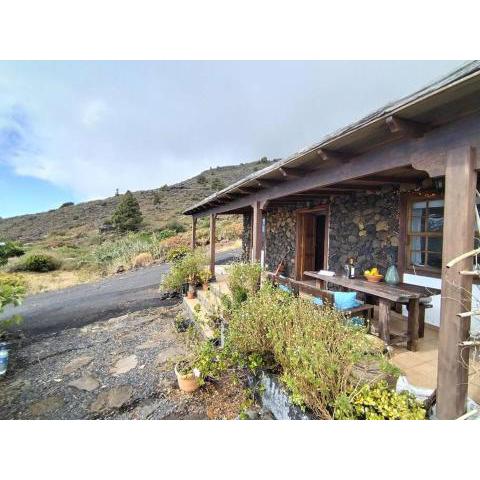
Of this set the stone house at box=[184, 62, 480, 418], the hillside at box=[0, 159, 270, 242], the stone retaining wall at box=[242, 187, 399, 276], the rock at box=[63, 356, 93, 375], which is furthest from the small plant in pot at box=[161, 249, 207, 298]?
the hillside at box=[0, 159, 270, 242]

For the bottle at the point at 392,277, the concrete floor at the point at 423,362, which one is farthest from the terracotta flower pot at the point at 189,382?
the bottle at the point at 392,277

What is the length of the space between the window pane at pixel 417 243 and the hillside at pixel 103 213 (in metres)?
22.9

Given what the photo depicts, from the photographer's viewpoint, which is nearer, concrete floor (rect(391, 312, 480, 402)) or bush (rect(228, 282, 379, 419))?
bush (rect(228, 282, 379, 419))

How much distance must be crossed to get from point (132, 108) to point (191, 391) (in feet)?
35.1

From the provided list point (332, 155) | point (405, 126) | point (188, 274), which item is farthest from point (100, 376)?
point (405, 126)

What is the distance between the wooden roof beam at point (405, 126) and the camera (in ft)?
6.35

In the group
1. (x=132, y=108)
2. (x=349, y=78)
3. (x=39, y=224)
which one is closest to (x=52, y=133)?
(x=132, y=108)

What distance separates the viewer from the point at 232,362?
317cm

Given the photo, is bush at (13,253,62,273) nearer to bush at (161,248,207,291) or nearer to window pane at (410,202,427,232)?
bush at (161,248,207,291)

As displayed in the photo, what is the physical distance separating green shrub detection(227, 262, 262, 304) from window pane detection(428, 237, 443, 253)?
8.58 feet

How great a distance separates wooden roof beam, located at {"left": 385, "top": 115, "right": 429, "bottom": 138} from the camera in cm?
194
